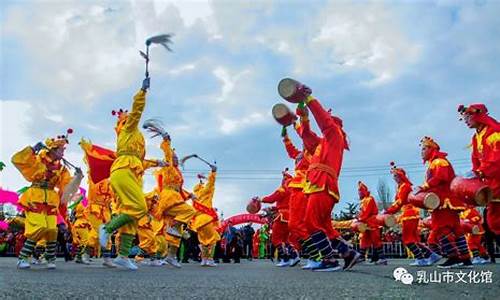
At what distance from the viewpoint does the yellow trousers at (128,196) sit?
754 cm

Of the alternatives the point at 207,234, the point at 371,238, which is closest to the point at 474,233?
the point at 371,238

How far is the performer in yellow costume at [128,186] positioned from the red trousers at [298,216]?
2142 millimetres

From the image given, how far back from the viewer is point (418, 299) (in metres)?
2.93

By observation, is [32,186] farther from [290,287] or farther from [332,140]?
[290,287]

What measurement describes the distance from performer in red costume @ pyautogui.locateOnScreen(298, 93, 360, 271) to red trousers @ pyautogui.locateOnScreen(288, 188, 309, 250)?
0.53 feet


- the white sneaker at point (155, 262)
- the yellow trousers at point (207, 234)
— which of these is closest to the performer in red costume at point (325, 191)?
the yellow trousers at point (207, 234)

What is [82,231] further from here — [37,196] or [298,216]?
[298,216]

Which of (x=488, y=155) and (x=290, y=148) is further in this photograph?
(x=290, y=148)

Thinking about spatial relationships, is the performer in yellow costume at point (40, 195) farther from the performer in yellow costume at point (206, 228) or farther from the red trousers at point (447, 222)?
the red trousers at point (447, 222)

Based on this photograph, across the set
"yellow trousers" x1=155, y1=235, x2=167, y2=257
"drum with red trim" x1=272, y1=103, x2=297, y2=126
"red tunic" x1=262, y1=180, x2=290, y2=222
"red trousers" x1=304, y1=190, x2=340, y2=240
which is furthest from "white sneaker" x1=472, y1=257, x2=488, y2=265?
"yellow trousers" x1=155, y1=235, x2=167, y2=257

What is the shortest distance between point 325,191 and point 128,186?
9.56ft

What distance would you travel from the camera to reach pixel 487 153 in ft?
20.3

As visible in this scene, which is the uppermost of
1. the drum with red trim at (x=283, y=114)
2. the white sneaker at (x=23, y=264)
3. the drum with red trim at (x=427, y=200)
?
the drum with red trim at (x=283, y=114)

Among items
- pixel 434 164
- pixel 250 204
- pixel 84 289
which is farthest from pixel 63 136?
pixel 434 164
